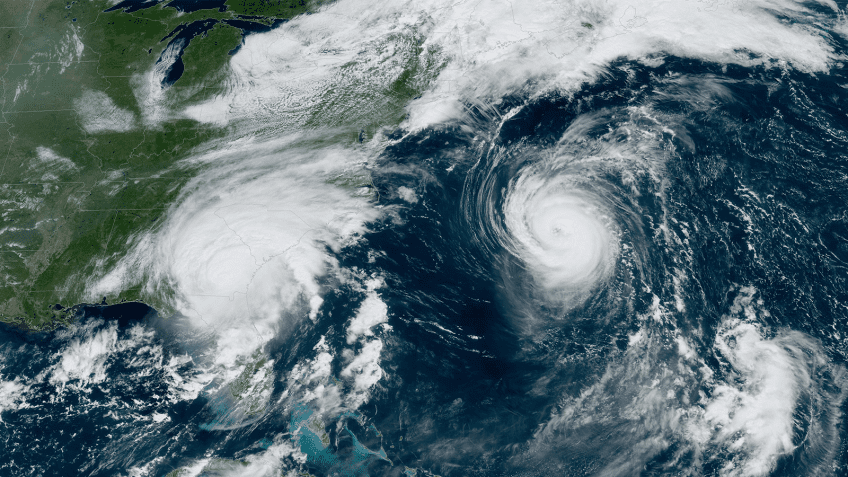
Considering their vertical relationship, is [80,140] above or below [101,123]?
below

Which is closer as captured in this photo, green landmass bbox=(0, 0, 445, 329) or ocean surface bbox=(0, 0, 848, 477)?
ocean surface bbox=(0, 0, 848, 477)

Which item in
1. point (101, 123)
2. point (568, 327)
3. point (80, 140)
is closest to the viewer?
point (568, 327)

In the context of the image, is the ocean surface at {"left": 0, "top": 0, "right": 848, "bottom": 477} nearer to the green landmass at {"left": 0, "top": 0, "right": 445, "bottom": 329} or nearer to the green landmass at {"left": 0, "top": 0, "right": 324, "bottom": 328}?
the green landmass at {"left": 0, "top": 0, "right": 445, "bottom": 329}

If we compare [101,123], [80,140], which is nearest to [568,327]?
[101,123]

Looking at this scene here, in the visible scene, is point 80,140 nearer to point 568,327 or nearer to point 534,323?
point 534,323

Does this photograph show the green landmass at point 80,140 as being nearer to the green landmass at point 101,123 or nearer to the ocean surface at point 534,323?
the green landmass at point 101,123

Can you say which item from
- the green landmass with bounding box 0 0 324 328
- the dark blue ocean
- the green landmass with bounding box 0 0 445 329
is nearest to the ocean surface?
the dark blue ocean

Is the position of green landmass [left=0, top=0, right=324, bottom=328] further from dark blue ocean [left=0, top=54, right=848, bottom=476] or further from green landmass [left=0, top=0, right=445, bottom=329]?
dark blue ocean [left=0, top=54, right=848, bottom=476]

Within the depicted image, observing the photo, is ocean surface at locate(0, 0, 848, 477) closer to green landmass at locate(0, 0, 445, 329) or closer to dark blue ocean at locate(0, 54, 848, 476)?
dark blue ocean at locate(0, 54, 848, 476)

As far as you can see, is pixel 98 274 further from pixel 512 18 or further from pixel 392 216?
pixel 512 18

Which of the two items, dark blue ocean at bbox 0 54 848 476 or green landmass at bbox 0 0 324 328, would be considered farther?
green landmass at bbox 0 0 324 328
